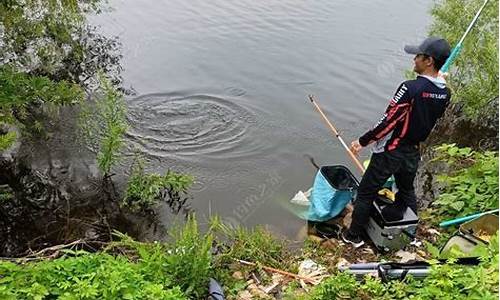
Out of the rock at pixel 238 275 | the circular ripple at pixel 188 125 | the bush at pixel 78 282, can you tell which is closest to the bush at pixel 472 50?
the circular ripple at pixel 188 125

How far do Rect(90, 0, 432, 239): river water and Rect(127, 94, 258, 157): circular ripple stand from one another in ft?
0.05

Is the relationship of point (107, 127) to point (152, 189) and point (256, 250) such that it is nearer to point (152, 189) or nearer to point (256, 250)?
point (152, 189)

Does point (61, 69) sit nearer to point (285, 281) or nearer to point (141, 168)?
point (141, 168)

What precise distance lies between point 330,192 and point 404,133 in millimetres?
1149

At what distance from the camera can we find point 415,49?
4.53m

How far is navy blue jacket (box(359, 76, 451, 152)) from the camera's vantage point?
444 cm

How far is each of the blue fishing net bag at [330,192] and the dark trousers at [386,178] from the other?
1.20 feet

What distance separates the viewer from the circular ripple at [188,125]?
25.0 ft

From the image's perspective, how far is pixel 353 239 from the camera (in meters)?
5.30

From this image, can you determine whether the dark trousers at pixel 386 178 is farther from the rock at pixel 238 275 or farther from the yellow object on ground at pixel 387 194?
the rock at pixel 238 275

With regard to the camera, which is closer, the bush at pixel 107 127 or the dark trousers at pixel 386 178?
the dark trousers at pixel 386 178

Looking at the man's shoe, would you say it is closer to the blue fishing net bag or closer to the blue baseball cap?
the blue fishing net bag

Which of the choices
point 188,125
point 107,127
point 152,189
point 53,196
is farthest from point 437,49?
point 53,196

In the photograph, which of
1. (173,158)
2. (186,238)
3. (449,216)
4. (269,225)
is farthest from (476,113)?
(186,238)
